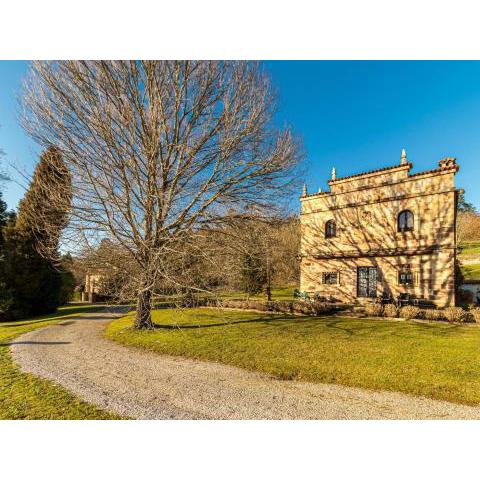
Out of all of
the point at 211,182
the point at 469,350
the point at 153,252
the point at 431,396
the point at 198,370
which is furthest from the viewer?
the point at 211,182

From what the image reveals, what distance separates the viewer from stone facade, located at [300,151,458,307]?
49.0 ft

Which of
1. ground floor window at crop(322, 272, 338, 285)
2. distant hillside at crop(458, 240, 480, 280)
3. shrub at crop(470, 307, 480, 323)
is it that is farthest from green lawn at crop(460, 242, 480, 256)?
shrub at crop(470, 307, 480, 323)

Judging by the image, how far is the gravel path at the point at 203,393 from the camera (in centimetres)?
424

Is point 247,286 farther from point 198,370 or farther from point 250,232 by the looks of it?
point 198,370

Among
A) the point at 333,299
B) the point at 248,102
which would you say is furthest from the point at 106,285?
the point at 333,299

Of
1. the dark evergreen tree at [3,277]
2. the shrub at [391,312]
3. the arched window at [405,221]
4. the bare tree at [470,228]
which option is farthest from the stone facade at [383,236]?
the bare tree at [470,228]

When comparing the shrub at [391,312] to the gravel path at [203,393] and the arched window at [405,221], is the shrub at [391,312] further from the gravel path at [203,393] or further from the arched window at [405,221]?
the gravel path at [203,393]

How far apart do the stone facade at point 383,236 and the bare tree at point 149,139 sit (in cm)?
1053

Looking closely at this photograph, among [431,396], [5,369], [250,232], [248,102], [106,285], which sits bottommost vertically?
[5,369]

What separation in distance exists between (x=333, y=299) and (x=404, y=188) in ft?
28.7

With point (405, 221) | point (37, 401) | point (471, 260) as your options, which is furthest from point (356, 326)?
point (471, 260)

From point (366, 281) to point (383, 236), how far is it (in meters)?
3.24

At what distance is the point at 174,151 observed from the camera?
10008 millimetres

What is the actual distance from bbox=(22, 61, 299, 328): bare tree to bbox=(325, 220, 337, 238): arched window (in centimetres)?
1089
